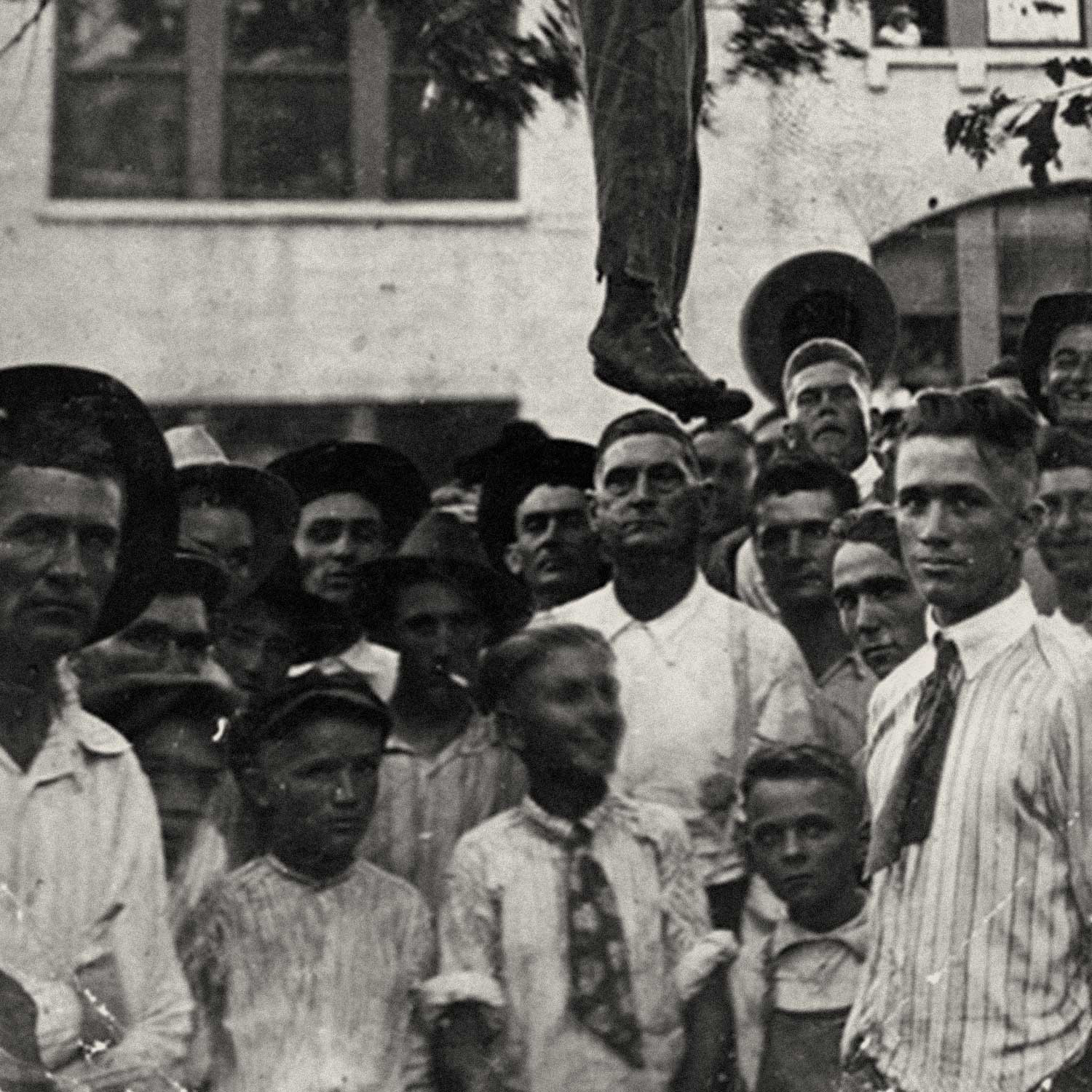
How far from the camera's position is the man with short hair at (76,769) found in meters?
3.12

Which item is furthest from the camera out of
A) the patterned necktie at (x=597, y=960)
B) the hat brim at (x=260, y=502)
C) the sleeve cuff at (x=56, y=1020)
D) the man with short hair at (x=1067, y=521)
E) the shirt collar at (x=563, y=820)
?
the hat brim at (x=260, y=502)

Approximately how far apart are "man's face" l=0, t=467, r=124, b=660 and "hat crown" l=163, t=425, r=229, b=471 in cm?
16

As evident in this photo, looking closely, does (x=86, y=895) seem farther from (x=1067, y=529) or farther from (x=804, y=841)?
(x=1067, y=529)

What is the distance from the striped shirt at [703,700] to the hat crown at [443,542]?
0.19m

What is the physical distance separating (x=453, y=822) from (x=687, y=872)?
334 millimetres

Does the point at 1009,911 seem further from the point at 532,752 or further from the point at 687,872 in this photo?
the point at 532,752

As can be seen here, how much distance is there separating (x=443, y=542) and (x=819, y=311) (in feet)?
2.15

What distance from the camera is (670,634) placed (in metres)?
3.46

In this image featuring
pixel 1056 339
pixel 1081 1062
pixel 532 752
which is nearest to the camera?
pixel 1081 1062

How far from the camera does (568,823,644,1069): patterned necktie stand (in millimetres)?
3193

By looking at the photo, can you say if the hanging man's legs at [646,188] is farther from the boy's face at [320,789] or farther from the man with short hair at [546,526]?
the boy's face at [320,789]

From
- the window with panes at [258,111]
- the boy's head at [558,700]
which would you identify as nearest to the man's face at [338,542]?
the boy's head at [558,700]

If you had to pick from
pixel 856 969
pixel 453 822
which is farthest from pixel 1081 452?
pixel 453 822

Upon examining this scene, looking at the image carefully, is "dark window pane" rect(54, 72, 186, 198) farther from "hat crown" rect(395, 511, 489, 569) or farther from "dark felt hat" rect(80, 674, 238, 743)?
"dark felt hat" rect(80, 674, 238, 743)
